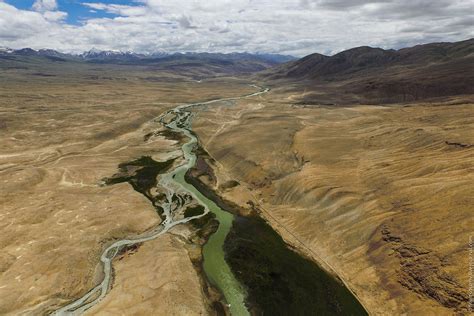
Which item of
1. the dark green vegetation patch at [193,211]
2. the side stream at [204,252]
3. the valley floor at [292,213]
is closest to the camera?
the side stream at [204,252]

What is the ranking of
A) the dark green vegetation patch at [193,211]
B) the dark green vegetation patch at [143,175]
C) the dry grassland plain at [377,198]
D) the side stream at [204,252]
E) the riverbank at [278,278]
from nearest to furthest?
1. the side stream at [204,252]
2. the riverbank at [278,278]
3. the dry grassland plain at [377,198]
4. the dark green vegetation patch at [193,211]
5. the dark green vegetation patch at [143,175]

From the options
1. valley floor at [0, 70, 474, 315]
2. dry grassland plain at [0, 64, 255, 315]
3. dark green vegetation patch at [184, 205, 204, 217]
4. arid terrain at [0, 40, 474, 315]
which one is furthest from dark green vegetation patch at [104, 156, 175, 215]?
dark green vegetation patch at [184, 205, 204, 217]

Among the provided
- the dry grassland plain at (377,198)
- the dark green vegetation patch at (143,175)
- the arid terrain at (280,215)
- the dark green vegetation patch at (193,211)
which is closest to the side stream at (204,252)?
the dark green vegetation patch at (193,211)

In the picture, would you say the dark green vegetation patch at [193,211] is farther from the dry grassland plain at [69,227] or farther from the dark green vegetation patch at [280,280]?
the dark green vegetation patch at [280,280]

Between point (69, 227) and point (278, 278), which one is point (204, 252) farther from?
point (69, 227)

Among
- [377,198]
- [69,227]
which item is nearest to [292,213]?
[377,198]

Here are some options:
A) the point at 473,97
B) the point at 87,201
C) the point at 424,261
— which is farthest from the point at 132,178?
the point at 473,97

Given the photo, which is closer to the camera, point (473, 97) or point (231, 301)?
point (231, 301)

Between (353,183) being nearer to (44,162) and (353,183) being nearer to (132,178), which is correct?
(132,178)

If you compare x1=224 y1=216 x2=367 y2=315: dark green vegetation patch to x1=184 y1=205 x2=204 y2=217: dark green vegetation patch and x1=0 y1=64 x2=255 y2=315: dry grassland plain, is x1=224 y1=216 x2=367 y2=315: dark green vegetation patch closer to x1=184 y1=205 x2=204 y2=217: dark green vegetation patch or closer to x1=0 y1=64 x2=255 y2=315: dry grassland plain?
x1=0 y1=64 x2=255 y2=315: dry grassland plain
